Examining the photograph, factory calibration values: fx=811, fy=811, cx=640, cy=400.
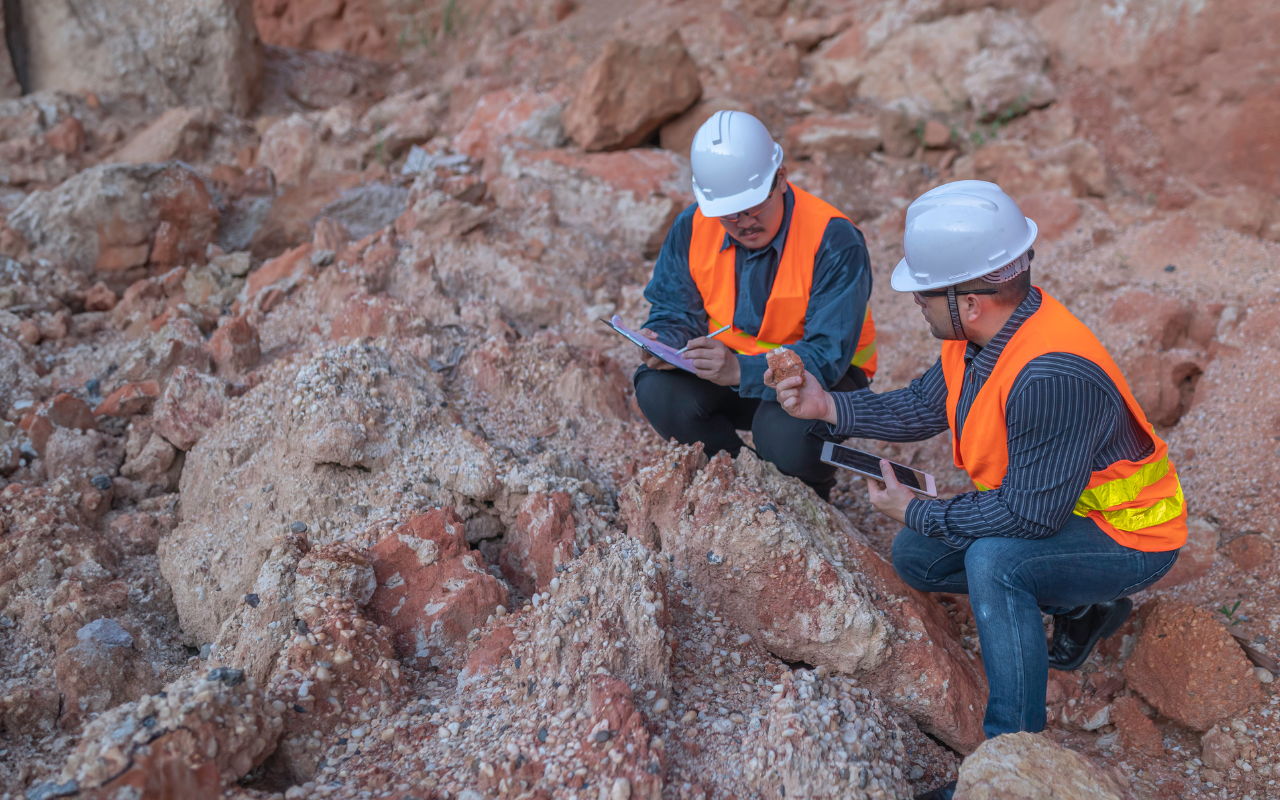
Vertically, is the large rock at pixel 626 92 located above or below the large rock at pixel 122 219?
below

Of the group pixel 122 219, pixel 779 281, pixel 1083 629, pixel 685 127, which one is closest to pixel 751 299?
pixel 779 281

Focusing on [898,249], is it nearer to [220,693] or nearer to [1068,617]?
[1068,617]

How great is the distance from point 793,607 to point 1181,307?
3.00 meters

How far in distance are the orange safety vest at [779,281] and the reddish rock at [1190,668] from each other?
1.33 metres

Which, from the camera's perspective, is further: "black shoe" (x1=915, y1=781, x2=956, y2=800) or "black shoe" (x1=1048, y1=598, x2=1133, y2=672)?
"black shoe" (x1=1048, y1=598, x2=1133, y2=672)

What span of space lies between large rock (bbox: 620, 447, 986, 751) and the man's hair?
0.87m

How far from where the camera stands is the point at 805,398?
262cm

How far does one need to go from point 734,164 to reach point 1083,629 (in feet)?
6.21

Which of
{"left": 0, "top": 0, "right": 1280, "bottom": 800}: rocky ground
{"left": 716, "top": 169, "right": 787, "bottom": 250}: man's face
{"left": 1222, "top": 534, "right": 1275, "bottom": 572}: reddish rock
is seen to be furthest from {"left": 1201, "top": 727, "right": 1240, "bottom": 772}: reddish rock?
{"left": 716, "top": 169, "right": 787, "bottom": 250}: man's face

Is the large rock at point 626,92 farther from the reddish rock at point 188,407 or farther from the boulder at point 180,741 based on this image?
the boulder at point 180,741

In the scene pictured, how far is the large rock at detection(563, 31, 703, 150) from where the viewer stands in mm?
5770

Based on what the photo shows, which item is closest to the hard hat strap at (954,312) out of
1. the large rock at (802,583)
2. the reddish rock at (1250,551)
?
the large rock at (802,583)

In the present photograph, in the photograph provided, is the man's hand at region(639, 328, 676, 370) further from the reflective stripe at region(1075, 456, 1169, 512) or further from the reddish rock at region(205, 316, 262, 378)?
the reddish rock at region(205, 316, 262, 378)

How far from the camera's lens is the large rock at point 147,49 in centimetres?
625
